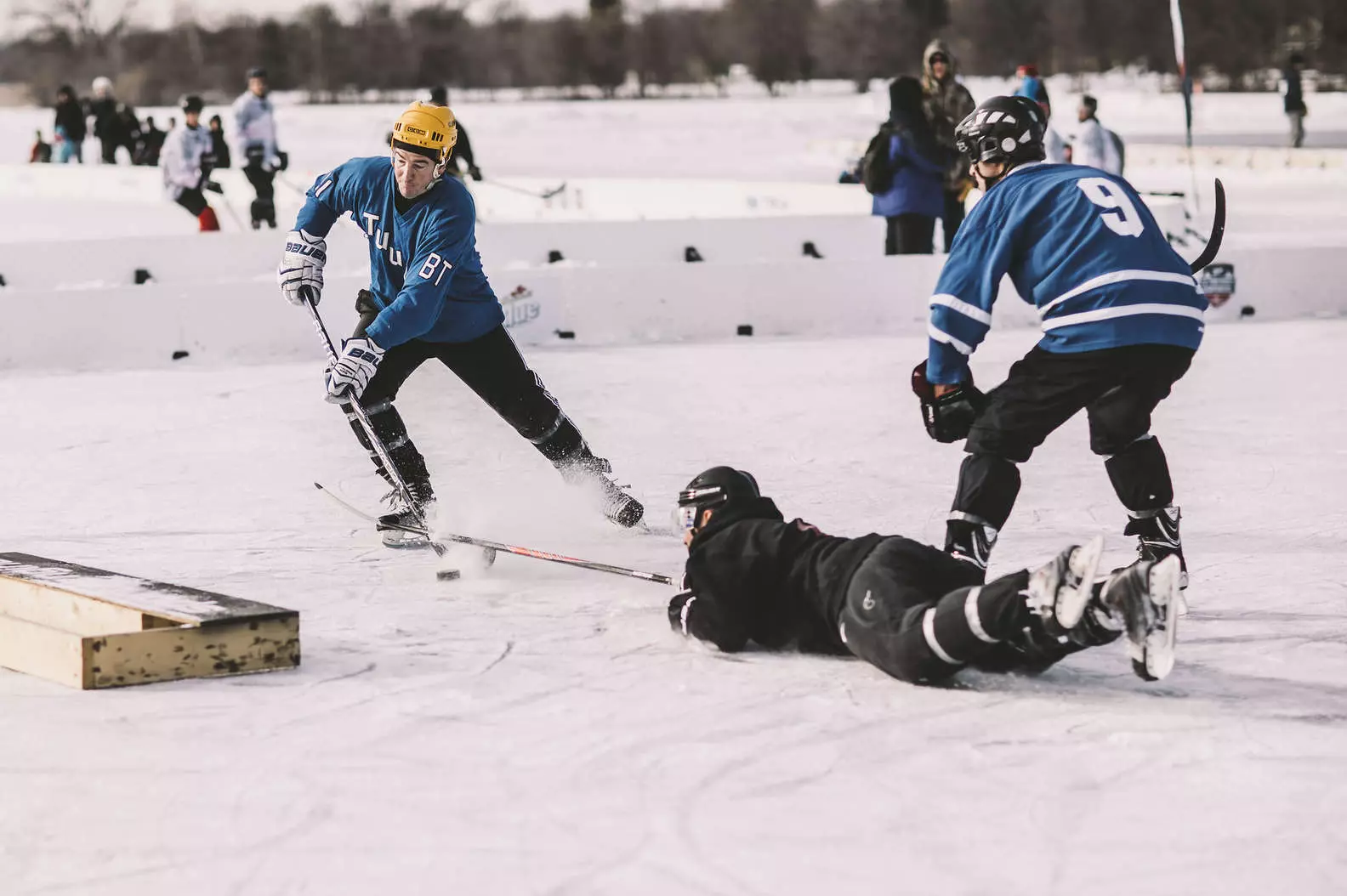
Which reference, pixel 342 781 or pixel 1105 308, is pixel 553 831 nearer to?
pixel 342 781

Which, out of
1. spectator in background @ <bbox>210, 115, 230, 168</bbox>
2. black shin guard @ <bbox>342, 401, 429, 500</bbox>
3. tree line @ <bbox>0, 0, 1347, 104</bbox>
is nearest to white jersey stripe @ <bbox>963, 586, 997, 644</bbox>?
black shin guard @ <bbox>342, 401, 429, 500</bbox>

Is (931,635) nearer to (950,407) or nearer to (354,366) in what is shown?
(950,407)

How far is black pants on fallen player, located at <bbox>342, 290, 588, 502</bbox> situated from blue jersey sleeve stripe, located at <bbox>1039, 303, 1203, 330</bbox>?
1775 millimetres

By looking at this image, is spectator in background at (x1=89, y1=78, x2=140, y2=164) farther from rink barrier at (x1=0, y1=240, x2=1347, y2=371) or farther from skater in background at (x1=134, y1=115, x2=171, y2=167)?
rink barrier at (x1=0, y1=240, x2=1347, y2=371)

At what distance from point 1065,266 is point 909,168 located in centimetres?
618

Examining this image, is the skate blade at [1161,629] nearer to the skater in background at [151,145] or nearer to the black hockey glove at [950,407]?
the black hockey glove at [950,407]

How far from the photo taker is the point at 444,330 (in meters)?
5.33

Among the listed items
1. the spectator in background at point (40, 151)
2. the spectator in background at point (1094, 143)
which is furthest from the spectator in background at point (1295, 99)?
the spectator in background at point (40, 151)

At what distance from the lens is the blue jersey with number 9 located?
4.05 meters

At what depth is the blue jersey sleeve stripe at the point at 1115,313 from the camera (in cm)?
407

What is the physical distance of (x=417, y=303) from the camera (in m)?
5.06

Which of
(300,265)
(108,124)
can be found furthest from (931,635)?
(108,124)

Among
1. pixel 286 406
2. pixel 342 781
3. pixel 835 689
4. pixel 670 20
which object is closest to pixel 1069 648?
pixel 835 689

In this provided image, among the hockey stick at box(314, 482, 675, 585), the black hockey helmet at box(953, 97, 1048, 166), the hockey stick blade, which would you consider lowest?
the hockey stick at box(314, 482, 675, 585)
